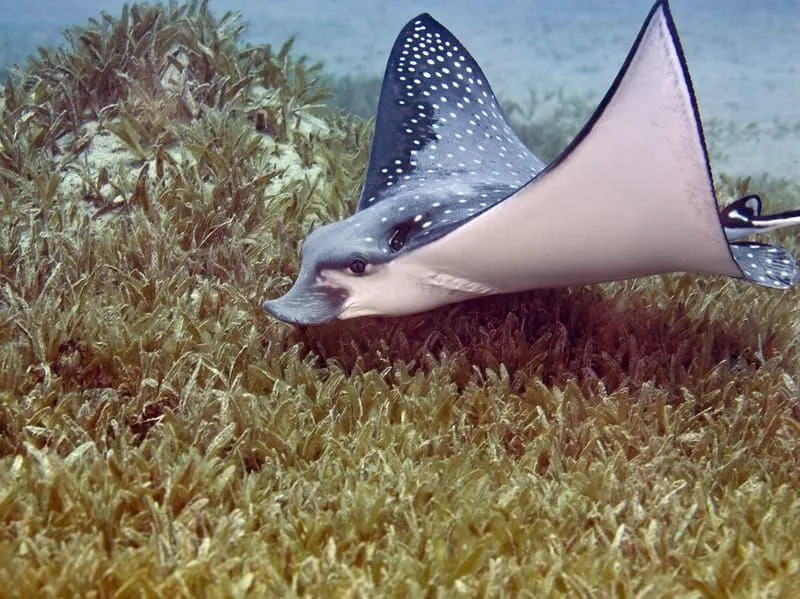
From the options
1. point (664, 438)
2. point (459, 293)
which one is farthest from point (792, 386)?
point (459, 293)

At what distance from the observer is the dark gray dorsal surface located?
379cm

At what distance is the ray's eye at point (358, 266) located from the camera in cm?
281

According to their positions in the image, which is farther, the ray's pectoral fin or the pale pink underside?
the ray's pectoral fin

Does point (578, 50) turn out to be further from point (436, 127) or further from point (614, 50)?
point (436, 127)

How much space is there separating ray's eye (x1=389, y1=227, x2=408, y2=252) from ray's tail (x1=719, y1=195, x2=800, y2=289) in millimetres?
1297

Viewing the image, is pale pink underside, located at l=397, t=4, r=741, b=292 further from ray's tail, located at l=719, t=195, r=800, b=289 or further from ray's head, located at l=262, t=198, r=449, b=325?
ray's tail, located at l=719, t=195, r=800, b=289

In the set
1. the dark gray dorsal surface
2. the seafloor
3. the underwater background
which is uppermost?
the underwater background

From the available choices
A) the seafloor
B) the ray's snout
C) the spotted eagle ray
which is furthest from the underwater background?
the ray's snout

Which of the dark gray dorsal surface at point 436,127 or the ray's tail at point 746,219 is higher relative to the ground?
the dark gray dorsal surface at point 436,127

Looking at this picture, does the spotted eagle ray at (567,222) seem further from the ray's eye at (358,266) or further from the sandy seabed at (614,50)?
the sandy seabed at (614,50)

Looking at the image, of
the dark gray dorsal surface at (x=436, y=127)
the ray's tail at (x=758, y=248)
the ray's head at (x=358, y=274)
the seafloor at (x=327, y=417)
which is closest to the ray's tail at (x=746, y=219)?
the ray's tail at (x=758, y=248)

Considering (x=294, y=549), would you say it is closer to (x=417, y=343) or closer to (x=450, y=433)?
(x=450, y=433)

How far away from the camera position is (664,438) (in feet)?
8.86

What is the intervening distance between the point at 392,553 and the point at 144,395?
1.29m
